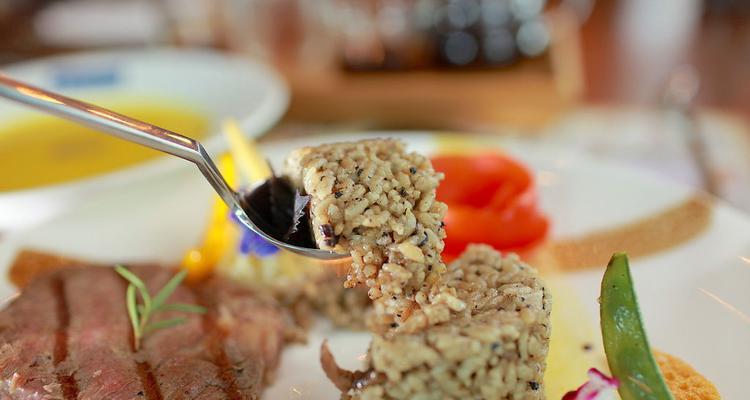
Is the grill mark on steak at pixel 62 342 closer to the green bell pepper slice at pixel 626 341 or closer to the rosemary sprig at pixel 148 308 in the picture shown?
the rosemary sprig at pixel 148 308

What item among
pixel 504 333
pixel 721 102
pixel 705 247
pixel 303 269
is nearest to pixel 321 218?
pixel 504 333

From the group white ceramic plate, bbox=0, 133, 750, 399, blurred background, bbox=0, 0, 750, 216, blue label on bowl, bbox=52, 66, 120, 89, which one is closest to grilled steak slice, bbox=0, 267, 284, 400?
white ceramic plate, bbox=0, 133, 750, 399

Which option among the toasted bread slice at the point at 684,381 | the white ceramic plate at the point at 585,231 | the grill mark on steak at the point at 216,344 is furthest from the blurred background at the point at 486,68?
the grill mark on steak at the point at 216,344

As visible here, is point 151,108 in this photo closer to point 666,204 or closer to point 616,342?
point 666,204

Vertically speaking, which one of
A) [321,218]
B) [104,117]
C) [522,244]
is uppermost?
[104,117]


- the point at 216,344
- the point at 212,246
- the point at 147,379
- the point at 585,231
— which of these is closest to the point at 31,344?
the point at 147,379

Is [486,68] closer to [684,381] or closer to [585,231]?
[585,231]

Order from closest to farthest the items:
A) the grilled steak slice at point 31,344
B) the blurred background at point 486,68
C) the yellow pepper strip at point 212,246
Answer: the grilled steak slice at point 31,344 < the yellow pepper strip at point 212,246 < the blurred background at point 486,68
